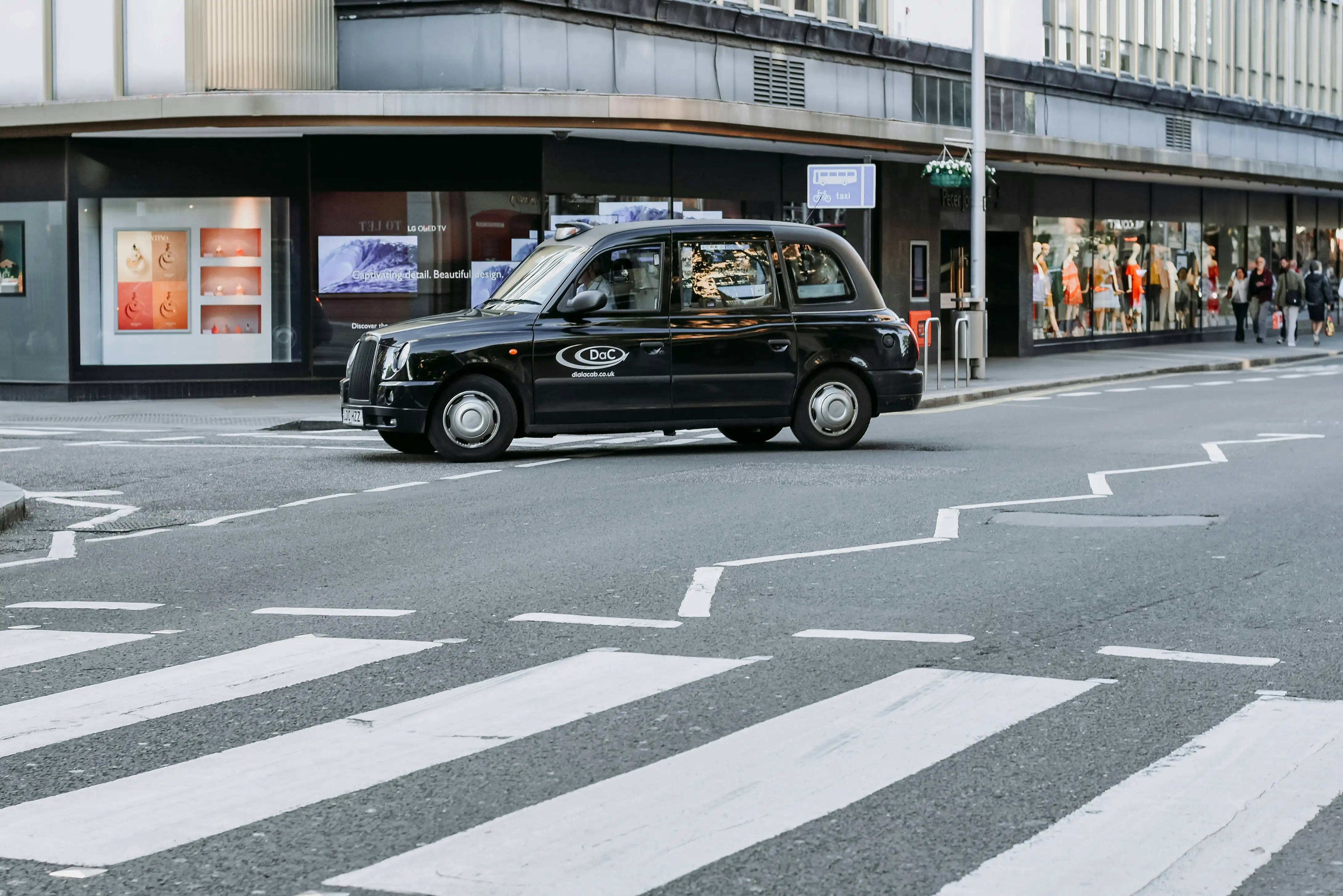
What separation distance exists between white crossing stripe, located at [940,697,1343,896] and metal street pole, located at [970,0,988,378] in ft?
68.9

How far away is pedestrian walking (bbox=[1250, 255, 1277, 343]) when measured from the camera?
4128 cm

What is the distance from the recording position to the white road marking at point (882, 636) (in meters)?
7.54

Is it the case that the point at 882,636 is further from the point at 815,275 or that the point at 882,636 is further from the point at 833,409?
the point at 815,275

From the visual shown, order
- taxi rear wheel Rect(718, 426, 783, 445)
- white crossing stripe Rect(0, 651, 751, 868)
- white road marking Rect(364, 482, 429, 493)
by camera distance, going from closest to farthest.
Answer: white crossing stripe Rect(0, 651, 751, 868), white road marking Rect(364, 482, 429, 493), taxi rear wheel Rect(718, 426, 783, 445)

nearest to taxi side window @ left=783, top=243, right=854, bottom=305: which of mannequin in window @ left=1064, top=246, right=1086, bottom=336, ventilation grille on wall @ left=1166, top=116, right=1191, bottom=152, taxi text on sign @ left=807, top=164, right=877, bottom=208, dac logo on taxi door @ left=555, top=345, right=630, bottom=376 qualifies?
dac logo on taxi door @ left=555, top=345, right=630, bottom=376

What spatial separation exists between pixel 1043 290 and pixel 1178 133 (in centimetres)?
659

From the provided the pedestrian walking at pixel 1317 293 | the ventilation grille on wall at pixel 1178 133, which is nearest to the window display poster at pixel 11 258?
the ventilation grille on wall at pixel 1178 133

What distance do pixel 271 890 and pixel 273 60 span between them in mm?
22122

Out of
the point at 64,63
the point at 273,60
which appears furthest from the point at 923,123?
the point at 64,63

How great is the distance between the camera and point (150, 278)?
25.7 meters

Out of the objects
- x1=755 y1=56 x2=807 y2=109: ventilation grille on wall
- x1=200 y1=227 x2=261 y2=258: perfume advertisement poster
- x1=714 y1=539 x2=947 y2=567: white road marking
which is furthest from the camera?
x1=755 y1=56 x2=807 y2=109: ventilation grille on wall

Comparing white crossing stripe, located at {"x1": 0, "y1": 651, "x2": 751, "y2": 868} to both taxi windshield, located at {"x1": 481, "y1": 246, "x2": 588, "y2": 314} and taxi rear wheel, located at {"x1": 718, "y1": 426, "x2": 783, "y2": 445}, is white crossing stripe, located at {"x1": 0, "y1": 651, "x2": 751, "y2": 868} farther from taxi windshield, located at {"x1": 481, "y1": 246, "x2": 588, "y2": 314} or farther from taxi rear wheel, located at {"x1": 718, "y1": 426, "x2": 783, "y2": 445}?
taxi rear wheel, located at {"x1": 718, "y1": 426, "x2": 783, "y2": 445}

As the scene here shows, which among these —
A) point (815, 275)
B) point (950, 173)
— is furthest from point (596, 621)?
point (950, 173)

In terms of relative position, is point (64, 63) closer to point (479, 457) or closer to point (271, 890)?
point (479, 457)
